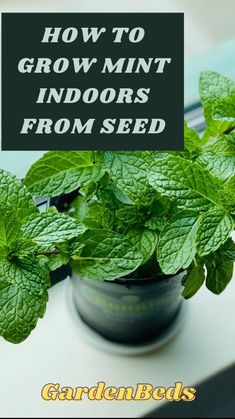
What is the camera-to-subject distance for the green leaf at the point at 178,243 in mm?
668

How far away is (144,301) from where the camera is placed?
32.9 inches

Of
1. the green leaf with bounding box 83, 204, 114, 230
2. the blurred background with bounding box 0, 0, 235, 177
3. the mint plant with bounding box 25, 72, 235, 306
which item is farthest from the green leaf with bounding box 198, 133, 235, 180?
the blurred background with bounding box 0, 0, 235, 177

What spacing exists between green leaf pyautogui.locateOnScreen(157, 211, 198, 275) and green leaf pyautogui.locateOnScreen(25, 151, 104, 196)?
0.09 m

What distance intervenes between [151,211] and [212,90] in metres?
0.15

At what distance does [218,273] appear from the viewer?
72 centimetres

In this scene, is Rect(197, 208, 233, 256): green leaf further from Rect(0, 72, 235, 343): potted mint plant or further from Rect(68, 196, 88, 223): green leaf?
Rect(68, 196, 88, 223): green leaf

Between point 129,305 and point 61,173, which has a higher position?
point 61,173

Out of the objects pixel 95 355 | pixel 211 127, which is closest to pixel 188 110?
pixel 211 127

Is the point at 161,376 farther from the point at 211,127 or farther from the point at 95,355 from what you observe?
the point at 211,127

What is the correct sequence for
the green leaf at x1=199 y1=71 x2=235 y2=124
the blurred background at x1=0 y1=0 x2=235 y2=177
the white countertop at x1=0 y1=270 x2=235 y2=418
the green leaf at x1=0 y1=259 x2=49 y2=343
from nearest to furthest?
the green leaf at x1=0 y1=259 x2=49 y2=343 → the green leaf at x1=199 y1=71 x2=235 y2=124 → the white countertop at x1=0 y1=270 x2=235 y2=418 → the blurred background at x1=0 y1=0 x2=235 y2=177

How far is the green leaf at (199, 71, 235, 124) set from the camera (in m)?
0.77

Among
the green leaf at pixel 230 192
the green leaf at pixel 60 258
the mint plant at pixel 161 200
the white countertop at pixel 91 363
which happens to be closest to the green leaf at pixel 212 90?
the mint plant at pixel 161 200

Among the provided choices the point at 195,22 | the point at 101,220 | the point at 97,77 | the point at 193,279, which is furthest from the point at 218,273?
the point at 195,22

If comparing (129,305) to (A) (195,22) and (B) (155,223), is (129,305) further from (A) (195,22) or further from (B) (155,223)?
(A) (195,22)
